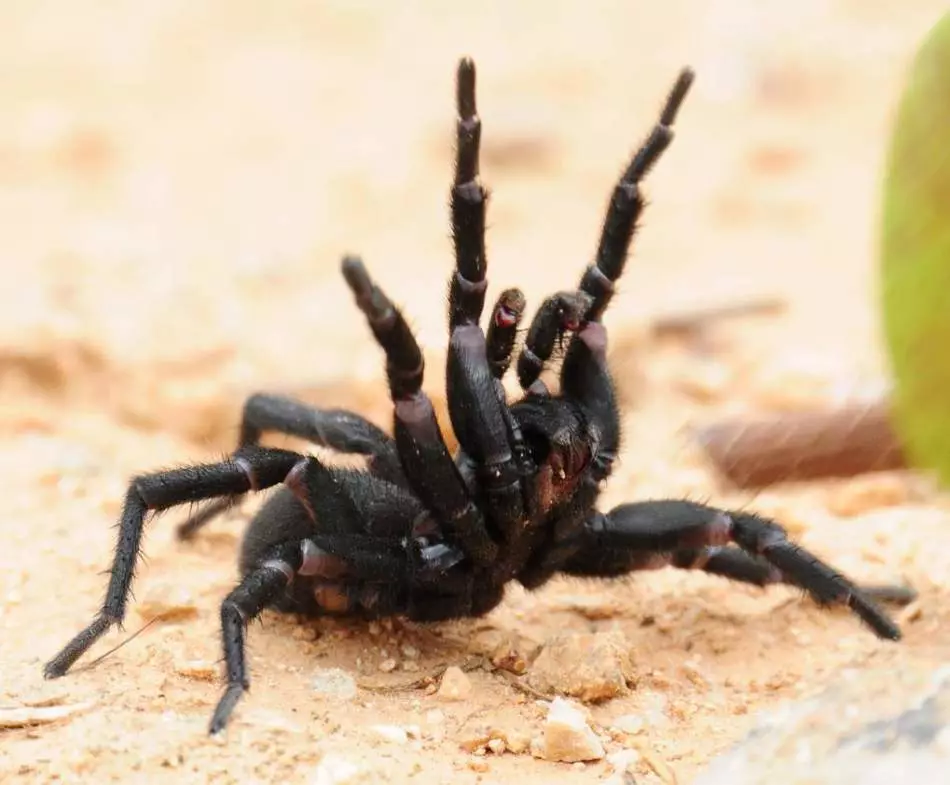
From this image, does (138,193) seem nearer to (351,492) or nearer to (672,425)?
(672,425)

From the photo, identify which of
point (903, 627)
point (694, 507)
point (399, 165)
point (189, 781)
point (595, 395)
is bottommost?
point (189, 781)

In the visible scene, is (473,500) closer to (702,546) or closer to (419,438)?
(419,438)

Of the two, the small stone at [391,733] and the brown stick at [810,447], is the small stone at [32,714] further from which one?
the brown stick at [810,447]

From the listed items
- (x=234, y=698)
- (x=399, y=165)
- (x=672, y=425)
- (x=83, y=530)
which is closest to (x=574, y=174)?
(x=399, y=165)

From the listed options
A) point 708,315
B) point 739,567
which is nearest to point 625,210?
point 739,567

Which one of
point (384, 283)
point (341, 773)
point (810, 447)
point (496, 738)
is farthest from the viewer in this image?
point (384, 283)

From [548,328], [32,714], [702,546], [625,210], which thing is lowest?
[32,714]

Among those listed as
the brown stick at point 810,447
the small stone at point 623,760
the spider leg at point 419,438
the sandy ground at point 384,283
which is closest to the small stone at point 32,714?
the sandy ground at point 384,283
